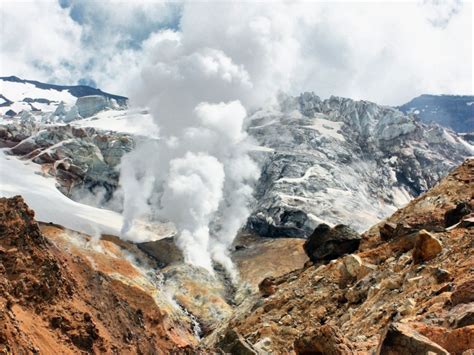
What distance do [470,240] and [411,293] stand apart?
666cm

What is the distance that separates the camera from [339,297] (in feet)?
137

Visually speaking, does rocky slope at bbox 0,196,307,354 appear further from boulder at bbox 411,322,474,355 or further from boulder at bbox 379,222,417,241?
boulder at bbox 379,222,417,241

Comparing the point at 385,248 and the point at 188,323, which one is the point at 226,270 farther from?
the point at 385,248

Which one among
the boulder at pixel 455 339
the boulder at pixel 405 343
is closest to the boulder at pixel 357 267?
the boulder at pixel 455 339

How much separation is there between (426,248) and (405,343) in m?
20.6

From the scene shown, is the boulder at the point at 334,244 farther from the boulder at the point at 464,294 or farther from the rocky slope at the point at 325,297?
the boulder at the point at 464,294

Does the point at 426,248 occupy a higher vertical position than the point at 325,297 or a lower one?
higher

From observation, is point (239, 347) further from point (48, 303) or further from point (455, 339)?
point (455, 339)

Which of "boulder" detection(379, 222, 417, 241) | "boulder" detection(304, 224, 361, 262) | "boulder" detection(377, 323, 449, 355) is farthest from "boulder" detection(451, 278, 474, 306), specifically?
"boulder" detection(304, 224, 361, 262)

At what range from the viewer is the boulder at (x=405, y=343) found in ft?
52.4

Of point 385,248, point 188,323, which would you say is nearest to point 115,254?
point 188,323

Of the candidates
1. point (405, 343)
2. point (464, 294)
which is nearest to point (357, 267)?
point (464, 294)

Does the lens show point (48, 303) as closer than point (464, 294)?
No

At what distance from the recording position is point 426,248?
35.9m
